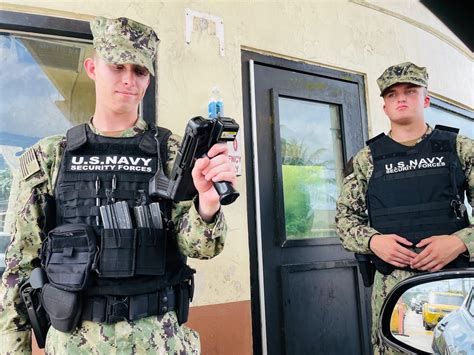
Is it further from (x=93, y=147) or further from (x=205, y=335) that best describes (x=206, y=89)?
(x=205, y=335)

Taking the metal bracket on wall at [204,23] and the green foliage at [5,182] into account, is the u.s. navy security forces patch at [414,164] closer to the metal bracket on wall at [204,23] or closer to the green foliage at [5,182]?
the metal bracket on wall at [204,23]

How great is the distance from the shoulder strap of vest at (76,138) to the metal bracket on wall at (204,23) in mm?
1272

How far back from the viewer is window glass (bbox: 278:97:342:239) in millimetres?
2699

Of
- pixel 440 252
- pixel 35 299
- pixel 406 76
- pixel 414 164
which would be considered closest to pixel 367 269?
pixel 440 252

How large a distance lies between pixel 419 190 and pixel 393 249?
336 millimetres

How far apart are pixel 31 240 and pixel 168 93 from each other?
4.05 feet

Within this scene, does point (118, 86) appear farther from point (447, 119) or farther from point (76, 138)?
point (447, 119)

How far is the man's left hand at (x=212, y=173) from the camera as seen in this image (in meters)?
0.96

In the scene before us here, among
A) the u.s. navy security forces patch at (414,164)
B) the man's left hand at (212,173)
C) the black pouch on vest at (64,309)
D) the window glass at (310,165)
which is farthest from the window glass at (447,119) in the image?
the black pouch on vest at (64,309)

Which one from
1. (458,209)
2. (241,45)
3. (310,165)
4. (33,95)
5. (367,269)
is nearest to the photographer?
(458,209)

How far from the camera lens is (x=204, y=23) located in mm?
2416

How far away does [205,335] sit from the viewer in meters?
2.13

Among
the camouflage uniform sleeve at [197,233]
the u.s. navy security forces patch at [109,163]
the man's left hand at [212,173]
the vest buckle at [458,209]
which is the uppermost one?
the u.s. navy security forces patch at [109,163]

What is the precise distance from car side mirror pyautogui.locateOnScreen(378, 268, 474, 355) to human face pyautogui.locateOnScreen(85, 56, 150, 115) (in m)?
0.94
